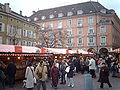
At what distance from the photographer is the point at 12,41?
34.1m

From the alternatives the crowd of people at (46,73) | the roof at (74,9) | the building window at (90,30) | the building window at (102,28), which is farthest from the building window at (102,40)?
the crowd of people at (46,73)

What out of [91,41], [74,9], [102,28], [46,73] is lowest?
[46,73]

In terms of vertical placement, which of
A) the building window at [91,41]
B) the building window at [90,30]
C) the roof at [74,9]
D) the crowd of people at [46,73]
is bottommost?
the crowd of people at [46,73]

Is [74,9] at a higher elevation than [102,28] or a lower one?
higher

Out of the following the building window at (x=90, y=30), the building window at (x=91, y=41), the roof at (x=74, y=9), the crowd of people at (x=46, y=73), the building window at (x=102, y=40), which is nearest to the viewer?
the crowd of people at (x=46, y=73)

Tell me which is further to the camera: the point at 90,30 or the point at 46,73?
the point at 90,30

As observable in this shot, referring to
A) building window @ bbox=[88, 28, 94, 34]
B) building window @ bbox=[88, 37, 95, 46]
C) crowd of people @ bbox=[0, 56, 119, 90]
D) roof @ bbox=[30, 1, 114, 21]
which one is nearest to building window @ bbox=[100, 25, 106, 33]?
building window @ bbox=[88, 28, 94, 34]

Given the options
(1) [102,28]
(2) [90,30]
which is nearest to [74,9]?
(2) [90,30]

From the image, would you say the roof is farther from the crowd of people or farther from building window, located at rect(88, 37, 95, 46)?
the crowd of people

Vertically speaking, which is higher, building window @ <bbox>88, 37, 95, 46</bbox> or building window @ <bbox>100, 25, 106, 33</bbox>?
building window @ <bbox>100, 25, 106, 33</bbox>

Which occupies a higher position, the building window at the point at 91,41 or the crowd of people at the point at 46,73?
the building window at the point at 91,41

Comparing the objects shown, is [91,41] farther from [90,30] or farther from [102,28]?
[102,28]

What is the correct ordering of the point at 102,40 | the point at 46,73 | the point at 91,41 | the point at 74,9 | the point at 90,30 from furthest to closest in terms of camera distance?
the point at 74,9 < the point at 90,30 < the point at 91,41 < the point at 102,40 < the point at 46,73

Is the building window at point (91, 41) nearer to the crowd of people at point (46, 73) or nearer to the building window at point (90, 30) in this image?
the building window at point (90, 30)
